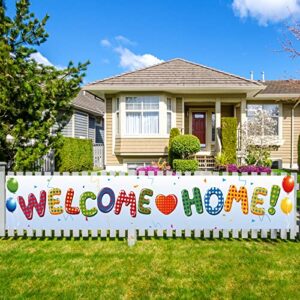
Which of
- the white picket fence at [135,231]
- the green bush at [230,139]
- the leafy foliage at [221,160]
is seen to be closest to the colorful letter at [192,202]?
the white picket fence at [135,231]

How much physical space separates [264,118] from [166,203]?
11727mm

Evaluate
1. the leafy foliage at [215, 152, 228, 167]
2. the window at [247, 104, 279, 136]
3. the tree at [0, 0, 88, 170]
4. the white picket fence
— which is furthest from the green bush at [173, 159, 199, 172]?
the white picket fence

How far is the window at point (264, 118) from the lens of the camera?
13.6m

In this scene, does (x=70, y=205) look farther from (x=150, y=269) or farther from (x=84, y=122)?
(x=84, y=122)

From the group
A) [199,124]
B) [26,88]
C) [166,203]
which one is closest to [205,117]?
[199,124]

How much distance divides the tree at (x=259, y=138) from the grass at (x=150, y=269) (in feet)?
27.2

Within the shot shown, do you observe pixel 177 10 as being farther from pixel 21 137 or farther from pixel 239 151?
pixel 21 137

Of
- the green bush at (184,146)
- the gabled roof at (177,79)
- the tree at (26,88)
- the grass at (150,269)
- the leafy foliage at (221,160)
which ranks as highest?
the gabled roof at (177,79)

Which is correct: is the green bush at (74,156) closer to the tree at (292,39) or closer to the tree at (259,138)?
the tree at (259,138)

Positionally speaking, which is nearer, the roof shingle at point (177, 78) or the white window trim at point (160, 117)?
the roof shingle at point (177, 78)

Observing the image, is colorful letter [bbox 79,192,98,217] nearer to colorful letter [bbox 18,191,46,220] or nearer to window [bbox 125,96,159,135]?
colorful letter [bbox 18,191,46,220]

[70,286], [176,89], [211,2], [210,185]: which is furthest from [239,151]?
[70,286]

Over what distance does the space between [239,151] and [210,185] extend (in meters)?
8.96

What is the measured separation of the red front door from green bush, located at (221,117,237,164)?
3.53 metres
